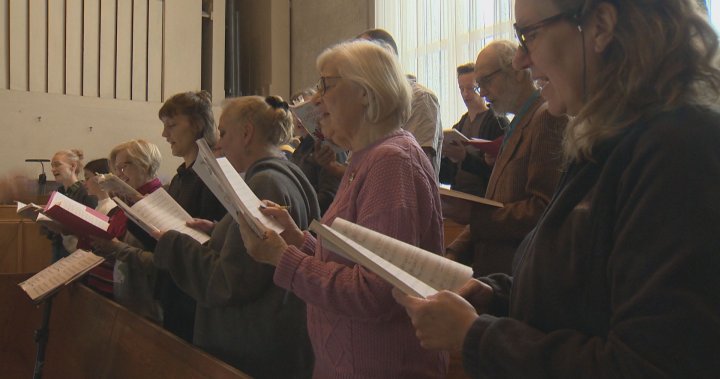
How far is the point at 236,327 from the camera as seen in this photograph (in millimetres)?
1985

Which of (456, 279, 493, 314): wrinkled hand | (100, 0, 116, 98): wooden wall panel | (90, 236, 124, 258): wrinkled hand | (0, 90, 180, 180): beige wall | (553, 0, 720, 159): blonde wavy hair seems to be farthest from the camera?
(100, 0, 116, 98): wooden wall panel

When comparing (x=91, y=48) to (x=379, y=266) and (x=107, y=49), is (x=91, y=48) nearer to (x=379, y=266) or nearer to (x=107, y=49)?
(x=107, y=49)

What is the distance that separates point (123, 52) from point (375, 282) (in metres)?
8.79

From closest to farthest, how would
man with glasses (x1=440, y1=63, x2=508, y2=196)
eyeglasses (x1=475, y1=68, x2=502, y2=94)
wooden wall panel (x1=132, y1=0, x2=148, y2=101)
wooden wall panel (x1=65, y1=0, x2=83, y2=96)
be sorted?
1. eyeglasses (x1=475, y1=68, x2=502, y2=94)
2. man with glasses (x1=440, y1=63, x2=508, y2=196)
3. wooden wall panel (x1=65, y1=0, x2=83, y2=96)
4. wooden wall panel (x1=132, y1=0, x2=148, y2=101)

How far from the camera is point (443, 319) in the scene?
3.20ft

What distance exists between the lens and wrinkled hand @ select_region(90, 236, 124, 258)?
2555mm

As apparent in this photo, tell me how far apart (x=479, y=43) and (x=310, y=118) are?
4.45m

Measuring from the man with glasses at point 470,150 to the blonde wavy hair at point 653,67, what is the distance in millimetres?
1640

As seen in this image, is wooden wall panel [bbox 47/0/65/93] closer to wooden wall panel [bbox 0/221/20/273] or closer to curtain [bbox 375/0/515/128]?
wooden wall panel [bbox 0/221/20/273]

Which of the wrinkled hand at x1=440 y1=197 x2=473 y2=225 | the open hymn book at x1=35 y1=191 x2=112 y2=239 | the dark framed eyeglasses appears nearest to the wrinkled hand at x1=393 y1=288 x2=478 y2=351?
the wrinkled hand at x1=440 y1=197 x2=473 y2=225

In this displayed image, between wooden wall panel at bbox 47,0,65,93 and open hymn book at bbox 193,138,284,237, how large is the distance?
786 cm

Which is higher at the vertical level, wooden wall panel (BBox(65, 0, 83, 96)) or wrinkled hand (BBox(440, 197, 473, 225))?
wooden wall panel (BBox(65, 0, 83, 96))

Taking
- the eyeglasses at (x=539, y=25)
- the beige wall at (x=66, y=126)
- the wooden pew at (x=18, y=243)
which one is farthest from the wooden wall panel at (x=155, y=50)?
the eyeglasses at (x=539, y=25)

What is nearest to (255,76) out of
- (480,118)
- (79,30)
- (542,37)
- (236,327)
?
(79,30)
